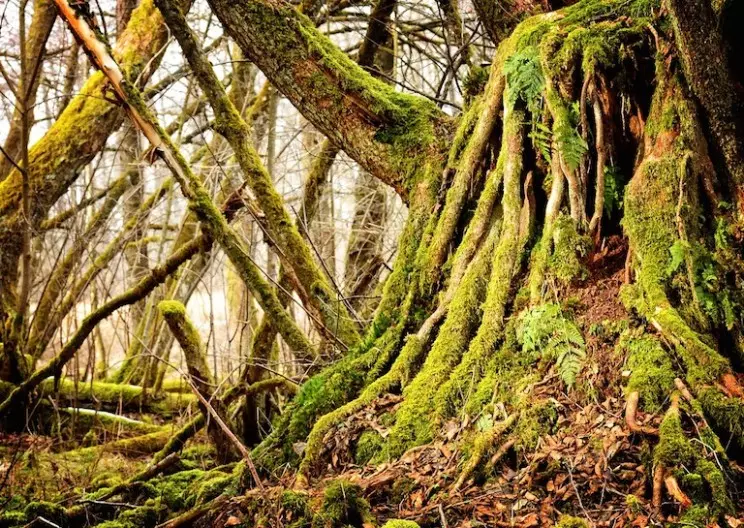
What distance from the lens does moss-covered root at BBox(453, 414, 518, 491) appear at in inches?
111

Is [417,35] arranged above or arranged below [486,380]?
above

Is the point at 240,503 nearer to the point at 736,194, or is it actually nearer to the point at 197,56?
the point at 736,194

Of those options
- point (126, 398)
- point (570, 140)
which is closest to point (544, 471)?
point (570, 140)

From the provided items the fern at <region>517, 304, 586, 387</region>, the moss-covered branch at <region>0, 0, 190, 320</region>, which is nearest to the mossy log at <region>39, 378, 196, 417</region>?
the moss-covered branch at <region>0, 0, 190, 320</region>

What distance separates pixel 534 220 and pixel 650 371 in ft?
3.65

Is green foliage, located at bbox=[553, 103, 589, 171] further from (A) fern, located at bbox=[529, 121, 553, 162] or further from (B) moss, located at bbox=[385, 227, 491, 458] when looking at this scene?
(B) moss, located at bbox=[385, 227, 491, 458]

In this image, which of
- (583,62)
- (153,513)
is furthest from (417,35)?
(153,513)

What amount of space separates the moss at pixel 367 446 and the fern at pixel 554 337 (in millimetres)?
860

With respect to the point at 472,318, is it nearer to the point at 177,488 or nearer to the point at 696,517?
the point at 696,517

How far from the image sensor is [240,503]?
3.26 m

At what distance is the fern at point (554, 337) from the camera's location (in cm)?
305

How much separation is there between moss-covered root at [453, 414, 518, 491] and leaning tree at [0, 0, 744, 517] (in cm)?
1

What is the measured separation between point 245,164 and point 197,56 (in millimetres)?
839

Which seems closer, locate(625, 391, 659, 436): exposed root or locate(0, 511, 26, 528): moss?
locate(625, 391, 659, 436): exposed root
